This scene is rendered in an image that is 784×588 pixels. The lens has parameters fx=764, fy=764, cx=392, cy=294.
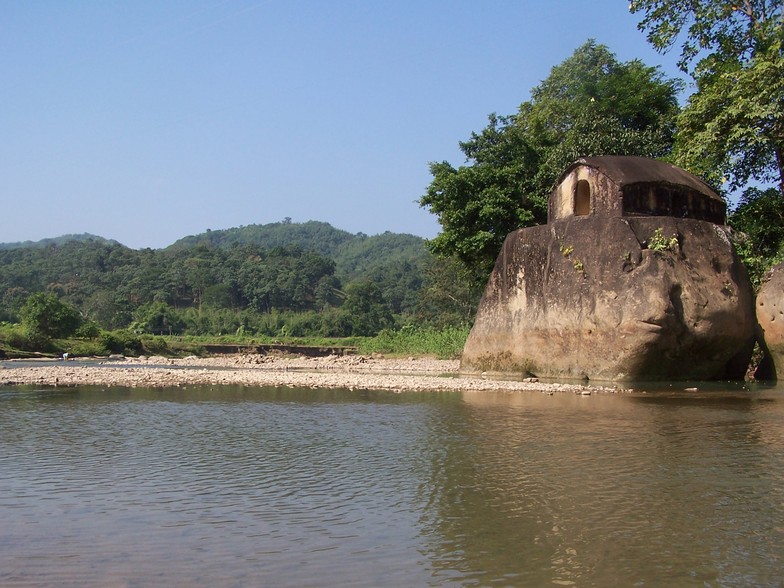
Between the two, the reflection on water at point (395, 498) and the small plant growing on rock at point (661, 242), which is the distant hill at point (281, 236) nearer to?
the small plant growing on rock at point (661, 242)

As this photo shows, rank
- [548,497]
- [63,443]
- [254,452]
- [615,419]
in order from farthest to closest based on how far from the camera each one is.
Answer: [615,419] → [63,443] → [254,452] → [548,497]

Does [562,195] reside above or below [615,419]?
above

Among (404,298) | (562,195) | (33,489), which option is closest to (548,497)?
(33,489)

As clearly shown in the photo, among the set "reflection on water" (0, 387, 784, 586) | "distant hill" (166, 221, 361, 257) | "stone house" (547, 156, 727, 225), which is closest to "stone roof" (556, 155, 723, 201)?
"stone house" (547, 156, 727, 225)

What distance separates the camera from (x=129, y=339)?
4834 cm

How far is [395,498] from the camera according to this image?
7371 mm

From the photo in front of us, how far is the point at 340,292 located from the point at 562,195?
6972 centimetres

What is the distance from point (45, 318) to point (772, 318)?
3932 cm

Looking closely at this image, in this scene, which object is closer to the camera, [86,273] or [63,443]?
[63,443]

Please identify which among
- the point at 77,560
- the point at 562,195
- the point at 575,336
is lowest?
the point at 77,560

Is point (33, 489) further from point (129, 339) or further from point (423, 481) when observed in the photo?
point (129, 339)

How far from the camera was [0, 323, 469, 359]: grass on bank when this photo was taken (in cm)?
3744

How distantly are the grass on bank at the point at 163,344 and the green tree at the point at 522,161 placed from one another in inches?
209

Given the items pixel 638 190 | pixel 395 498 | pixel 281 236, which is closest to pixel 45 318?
pixel 638 190
